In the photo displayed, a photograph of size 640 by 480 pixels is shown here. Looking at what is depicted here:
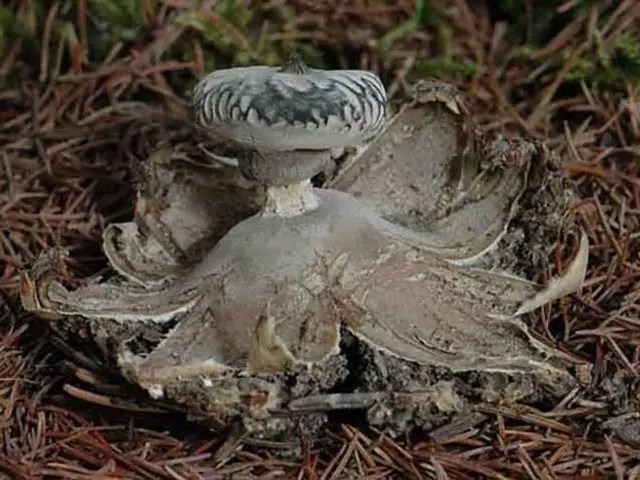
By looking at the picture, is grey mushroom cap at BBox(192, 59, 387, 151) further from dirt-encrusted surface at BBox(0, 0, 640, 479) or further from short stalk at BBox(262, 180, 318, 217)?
dirt-encrusted surface at BBox(0, 0, 640, 479)

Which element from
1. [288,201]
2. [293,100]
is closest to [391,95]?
[288,201]

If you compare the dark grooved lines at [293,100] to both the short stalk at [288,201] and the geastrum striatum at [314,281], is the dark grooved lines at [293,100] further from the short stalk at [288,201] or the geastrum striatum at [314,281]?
the short stalk at [288,201]

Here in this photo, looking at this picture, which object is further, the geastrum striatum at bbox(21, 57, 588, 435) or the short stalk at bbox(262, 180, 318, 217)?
the short stalk at bbox(262, 180, 318, 217)

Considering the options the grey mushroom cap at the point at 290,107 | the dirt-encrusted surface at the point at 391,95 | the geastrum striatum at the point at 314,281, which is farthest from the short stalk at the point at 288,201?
the dirt-encrusted surface at the point at 391,95

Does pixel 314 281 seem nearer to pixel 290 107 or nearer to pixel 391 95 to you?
pixel 290 107

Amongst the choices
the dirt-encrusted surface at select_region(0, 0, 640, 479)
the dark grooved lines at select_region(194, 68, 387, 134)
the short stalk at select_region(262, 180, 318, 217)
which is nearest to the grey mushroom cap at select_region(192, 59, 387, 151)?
the dark grooved lines at select_region(194, 68, 387, 134)

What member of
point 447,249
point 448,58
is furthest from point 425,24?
point 447,249

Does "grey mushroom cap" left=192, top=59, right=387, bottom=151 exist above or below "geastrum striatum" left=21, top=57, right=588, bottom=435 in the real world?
above
